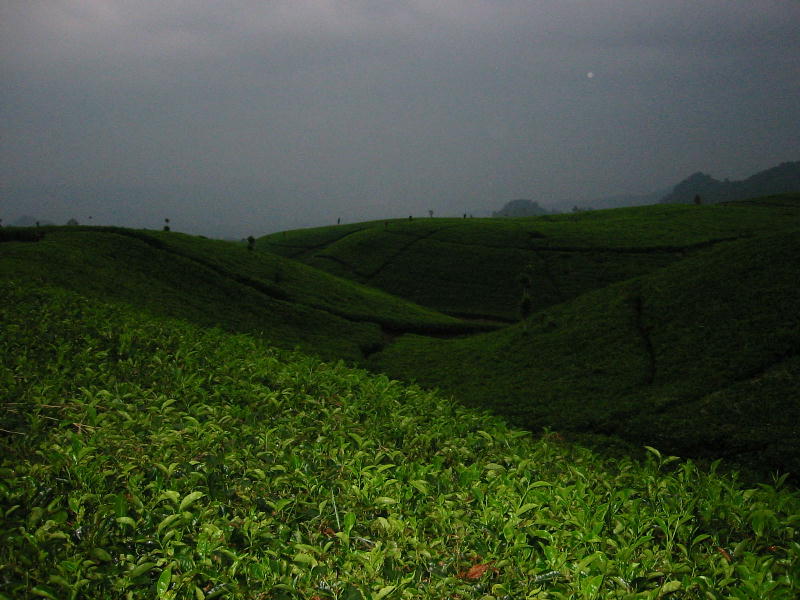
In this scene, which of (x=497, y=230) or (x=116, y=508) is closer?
(x=116, y=508)

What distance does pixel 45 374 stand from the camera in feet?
29.1

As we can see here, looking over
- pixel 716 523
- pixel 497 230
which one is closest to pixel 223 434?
pixel 716 523

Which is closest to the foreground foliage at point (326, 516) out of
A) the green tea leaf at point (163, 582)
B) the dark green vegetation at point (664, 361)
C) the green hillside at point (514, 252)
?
the green tea leaf at point (163, 582)

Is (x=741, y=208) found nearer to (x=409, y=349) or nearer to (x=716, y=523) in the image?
(x=409, y=349)

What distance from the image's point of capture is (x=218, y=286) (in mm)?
46969

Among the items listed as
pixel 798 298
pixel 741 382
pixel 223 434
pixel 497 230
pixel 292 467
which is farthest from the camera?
pixel 497 230

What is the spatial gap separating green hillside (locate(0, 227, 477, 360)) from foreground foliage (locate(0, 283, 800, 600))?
28.8m

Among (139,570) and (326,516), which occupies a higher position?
(139,570)

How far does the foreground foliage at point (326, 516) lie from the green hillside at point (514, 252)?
55.7 meters

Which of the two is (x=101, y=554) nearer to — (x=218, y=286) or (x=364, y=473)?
(x=364, y=473)

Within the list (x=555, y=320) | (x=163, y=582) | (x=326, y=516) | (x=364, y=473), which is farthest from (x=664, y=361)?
(x=163, y=582)

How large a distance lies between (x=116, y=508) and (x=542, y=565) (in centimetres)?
420

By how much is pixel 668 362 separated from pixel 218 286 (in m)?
39.8

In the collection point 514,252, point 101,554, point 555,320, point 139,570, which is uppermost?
point 514,252
